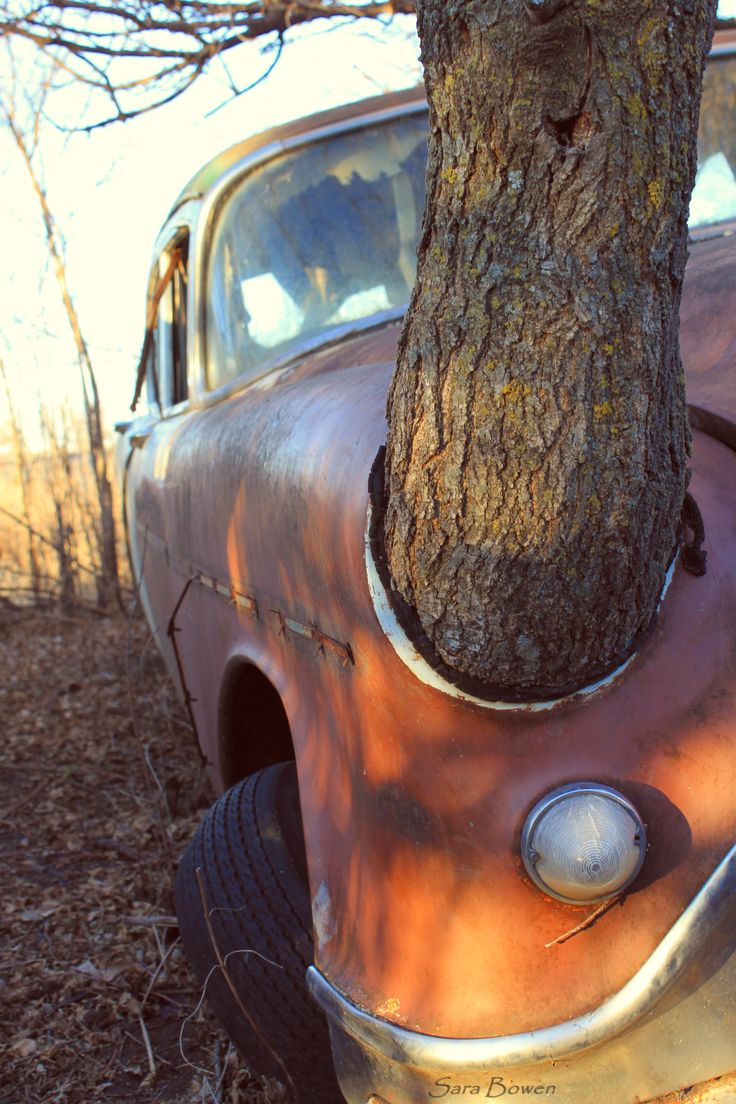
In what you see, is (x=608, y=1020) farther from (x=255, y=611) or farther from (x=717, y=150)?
(x=717, y=150)

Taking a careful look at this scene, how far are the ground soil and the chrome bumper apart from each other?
0.86 metres

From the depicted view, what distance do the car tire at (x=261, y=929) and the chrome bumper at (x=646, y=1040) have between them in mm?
645

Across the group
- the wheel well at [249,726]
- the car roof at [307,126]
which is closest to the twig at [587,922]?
the wheel well at [249,726]

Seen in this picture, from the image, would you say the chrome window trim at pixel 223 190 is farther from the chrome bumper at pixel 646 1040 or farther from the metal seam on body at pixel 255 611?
the chrome bumper at pixel 646 1040

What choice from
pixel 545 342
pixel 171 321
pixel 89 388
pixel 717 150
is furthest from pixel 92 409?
pixel 545 342

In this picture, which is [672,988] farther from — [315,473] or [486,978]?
[315,473]

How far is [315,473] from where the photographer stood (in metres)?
1.93

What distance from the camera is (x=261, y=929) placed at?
2.20 m

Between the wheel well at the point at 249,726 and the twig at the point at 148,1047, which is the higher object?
the wheel well at the point at 249,726

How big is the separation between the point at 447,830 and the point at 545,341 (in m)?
0.71

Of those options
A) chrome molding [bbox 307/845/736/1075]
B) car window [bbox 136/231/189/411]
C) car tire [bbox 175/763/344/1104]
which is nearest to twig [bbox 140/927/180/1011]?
car tire [bbox 175/763/344/1104]

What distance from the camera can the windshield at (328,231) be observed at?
3.16 m
